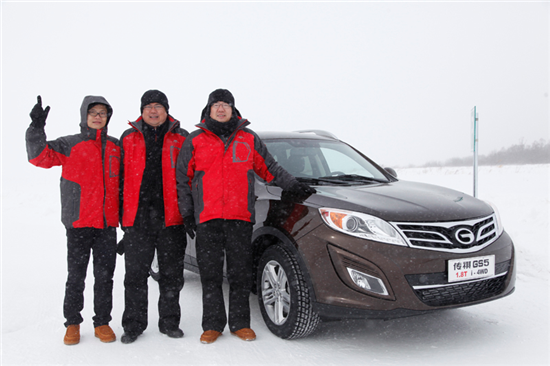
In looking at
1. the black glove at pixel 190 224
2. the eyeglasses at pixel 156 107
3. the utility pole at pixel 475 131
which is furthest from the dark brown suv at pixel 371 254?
the utility pole at pixel 475 131

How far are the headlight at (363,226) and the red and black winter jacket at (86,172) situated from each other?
70.6 inches

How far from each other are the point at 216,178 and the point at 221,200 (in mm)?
179

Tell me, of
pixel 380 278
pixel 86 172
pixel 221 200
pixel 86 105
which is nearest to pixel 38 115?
pixel 86 105

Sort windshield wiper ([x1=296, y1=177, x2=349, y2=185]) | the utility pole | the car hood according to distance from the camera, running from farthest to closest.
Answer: the utility pole, windshield wiper ([x1=296, y1=177, x2=349, y2=185]), the car hood

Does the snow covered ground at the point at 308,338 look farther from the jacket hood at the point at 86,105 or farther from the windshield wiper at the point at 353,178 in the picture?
the jacket hood at the point at 86,105

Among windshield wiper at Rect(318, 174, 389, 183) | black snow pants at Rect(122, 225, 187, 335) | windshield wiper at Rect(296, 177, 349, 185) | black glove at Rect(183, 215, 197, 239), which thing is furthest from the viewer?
windshield wiper at Rect(318, 174, 389, 183)

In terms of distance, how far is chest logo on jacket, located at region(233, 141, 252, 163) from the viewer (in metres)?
3.64

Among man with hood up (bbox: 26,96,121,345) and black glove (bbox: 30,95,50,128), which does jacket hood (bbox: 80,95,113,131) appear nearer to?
man with hood up (bbox: 26,96,121,345)

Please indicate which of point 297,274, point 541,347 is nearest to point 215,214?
point 297,274

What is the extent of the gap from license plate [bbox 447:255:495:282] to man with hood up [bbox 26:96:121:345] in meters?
2.62

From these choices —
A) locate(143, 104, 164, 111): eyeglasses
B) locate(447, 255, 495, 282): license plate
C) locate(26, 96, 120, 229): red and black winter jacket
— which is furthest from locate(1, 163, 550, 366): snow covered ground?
locate(143, 104, 164, 111): eyeglasses

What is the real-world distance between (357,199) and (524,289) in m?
2.69

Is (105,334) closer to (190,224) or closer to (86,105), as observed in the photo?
(190,224)

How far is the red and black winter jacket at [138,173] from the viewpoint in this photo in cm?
365
